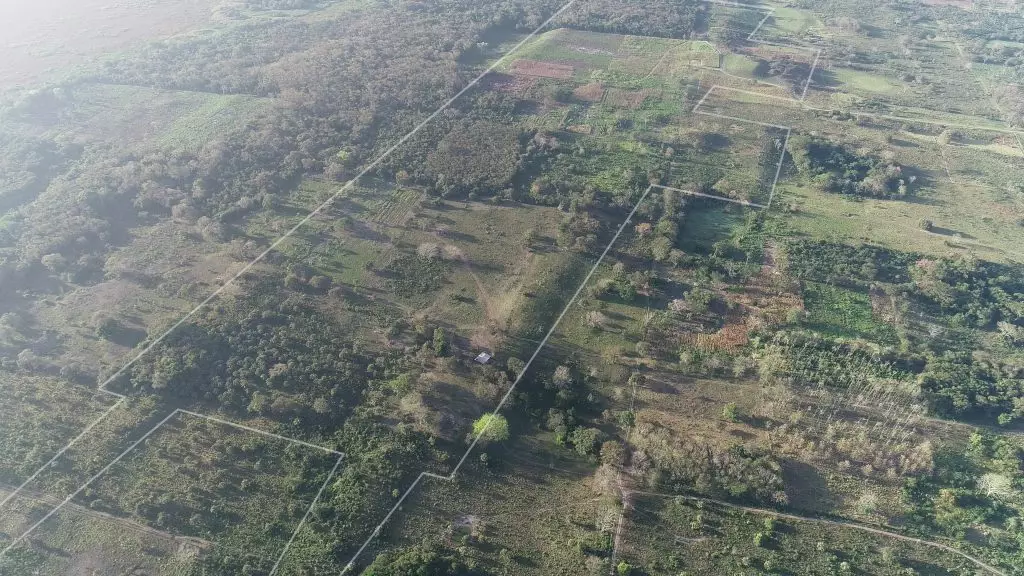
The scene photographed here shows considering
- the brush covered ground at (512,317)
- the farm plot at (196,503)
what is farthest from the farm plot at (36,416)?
the farm plot at (196,503)

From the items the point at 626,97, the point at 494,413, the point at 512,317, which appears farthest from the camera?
the point at 626,97

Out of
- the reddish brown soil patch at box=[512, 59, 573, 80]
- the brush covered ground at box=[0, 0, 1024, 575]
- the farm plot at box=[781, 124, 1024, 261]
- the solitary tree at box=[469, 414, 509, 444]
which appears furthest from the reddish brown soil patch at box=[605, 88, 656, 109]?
the solitary tree at box=[469, 414, 509, 444]

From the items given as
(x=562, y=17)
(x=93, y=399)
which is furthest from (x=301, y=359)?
(x=562, y=17)

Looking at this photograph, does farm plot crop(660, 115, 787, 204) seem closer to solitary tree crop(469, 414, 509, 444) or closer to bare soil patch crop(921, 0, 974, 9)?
solitary tree crop(469, 414, 509, 444)

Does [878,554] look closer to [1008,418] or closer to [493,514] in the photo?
[1008,418]

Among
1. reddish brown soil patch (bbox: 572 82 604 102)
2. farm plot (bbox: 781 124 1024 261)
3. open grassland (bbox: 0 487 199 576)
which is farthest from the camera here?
reddish brown soil patch (bbox: 572 82 604 102)

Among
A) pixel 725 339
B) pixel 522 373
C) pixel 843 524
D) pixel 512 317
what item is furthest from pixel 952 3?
pixel 522 373

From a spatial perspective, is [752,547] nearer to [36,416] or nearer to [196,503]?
[196,503]

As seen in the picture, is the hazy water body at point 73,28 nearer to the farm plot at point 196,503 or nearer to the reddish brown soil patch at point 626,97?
the reddish brown soil patch at point 626,97
